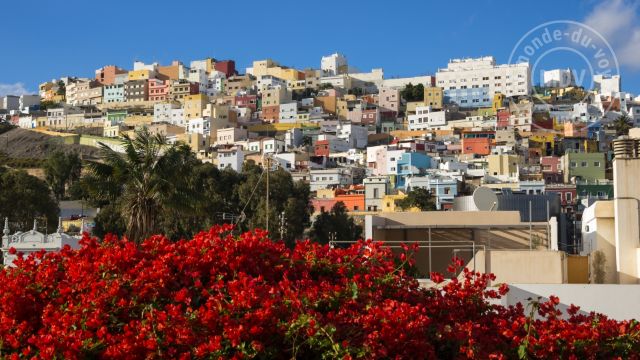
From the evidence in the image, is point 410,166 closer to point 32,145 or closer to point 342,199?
point 342,199

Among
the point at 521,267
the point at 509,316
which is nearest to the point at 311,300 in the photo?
the point at 509,316

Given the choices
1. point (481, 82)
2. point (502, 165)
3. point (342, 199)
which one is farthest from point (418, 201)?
point (481, 82)

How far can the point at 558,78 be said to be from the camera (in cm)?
13238

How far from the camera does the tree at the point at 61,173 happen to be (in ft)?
254

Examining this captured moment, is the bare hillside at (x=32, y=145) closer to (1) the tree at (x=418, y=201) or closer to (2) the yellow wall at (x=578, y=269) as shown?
(1) the tree at (x=418, y=201)

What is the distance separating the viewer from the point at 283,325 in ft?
24.4

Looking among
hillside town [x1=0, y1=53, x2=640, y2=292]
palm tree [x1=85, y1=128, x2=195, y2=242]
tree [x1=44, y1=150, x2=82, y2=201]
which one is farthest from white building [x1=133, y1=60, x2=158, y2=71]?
palm tree [x1=85, y1=128, x2=195, y2=242]

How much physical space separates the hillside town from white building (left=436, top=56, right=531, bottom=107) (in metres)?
0.18

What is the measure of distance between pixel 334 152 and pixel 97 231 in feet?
160

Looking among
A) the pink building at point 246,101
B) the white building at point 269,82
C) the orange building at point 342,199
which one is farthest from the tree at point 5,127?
the orange building at point 342,199

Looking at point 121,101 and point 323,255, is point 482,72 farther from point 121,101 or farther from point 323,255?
point 323,255

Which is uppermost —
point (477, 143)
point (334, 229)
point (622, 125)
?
point (622, 125)

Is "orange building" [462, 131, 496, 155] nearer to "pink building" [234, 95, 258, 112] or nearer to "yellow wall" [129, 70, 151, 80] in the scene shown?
"pink building" [234, 95, 258, 112]

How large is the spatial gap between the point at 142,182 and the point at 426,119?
9291cm
